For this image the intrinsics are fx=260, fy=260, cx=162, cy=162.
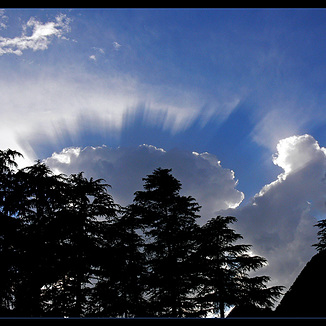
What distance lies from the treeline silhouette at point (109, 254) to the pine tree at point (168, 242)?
74 millimetres

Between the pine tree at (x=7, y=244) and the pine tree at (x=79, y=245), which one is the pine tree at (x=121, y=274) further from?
the pine tree at (x=7, y=244)

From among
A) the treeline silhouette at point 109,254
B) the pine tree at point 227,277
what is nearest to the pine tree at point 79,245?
the treeline silhouette at point 109,254

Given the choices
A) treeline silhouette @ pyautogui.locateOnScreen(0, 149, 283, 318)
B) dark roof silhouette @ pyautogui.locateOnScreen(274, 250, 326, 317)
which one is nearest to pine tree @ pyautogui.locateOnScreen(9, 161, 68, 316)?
treeline silhouette @ pyautogui.locateOnScreen(0, 149, 283, 318)

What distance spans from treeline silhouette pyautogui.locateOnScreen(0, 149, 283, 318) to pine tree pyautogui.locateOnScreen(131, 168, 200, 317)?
7 cm

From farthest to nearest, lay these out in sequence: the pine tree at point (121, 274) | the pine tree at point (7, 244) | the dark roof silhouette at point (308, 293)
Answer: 1. the pine tree at point (121, 274)
2. the pine tree at point (7, 244)
3. the dark roof silhouette at point (308, 293)

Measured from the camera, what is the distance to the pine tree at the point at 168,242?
18984 millimetres

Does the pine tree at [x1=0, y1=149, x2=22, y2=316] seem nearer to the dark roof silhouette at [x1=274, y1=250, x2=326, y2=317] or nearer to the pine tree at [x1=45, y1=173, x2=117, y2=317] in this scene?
the pine tree at [x1=45, y1=173, x2=117, y2=317]

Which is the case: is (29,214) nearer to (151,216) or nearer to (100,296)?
(100,296)

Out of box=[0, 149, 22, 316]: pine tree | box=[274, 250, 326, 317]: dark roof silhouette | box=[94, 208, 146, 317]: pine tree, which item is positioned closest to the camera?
box=[274, 250, 326, 317]: dark roof silhouette

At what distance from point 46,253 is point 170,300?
923 centimetres

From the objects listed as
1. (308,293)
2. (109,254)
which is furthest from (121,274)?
(308,293)

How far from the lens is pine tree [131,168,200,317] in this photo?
62.3ft

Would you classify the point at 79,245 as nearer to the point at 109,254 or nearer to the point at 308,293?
the point at 109,254
